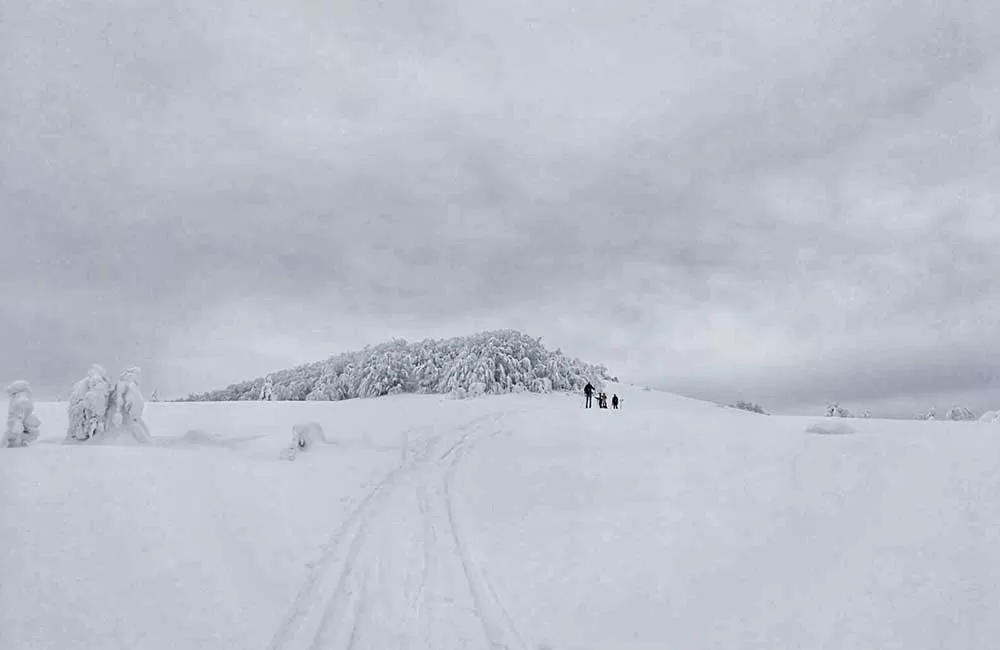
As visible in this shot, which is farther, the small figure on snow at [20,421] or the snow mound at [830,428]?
the snow mound at [830,428]

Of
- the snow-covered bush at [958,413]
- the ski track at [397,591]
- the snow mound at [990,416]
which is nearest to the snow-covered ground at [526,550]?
the ski track at [397,591]

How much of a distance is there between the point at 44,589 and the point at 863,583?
10.1m

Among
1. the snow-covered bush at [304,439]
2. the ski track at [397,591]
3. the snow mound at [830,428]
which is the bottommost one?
the ski track at [397,591]

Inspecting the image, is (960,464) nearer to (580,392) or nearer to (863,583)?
(863,583)

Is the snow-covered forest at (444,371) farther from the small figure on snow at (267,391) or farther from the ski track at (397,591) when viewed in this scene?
the ski track at (397,591)

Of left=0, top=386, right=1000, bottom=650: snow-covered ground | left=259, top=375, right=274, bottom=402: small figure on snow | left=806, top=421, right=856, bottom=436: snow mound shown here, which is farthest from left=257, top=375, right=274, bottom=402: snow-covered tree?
left=806, top=421, right=856, bottom=436: snow mound

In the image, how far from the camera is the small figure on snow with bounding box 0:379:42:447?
40.3 ft

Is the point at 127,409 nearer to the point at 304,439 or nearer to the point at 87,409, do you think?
the point at 87,409

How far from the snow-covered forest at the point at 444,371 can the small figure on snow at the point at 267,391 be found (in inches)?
6.3

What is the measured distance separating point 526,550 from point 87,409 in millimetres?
14918

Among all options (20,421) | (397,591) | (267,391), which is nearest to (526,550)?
(397,591)

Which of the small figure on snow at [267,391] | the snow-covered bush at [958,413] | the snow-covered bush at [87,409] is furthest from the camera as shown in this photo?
the small figure on snow at [267,391]

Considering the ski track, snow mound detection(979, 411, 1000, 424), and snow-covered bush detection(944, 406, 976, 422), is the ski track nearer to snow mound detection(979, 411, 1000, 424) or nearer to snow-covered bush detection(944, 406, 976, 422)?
snow mound detection(979, 411, 1000, 424)

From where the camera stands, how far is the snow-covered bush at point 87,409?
16.9 m
